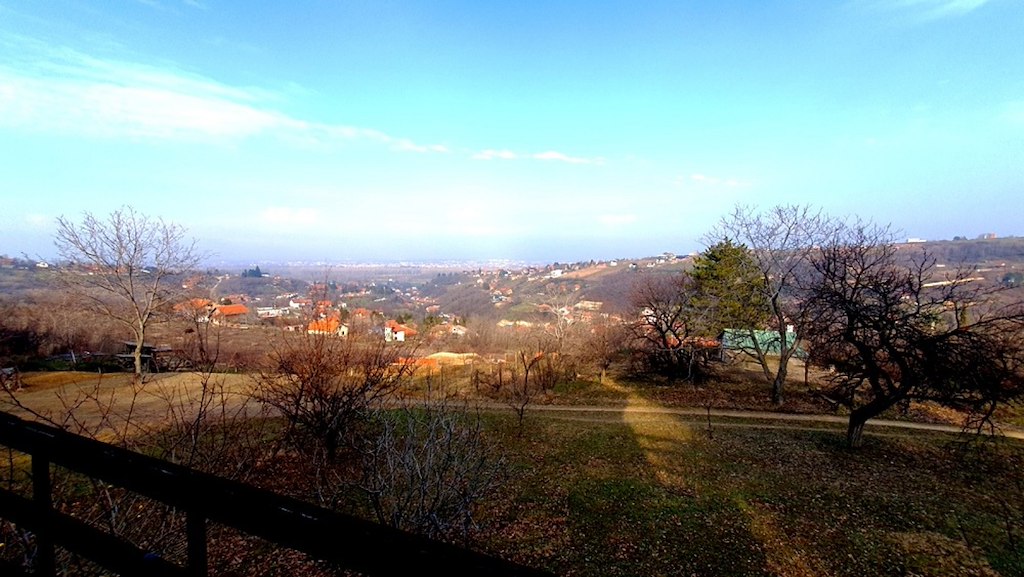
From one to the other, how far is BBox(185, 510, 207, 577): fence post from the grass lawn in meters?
8.03

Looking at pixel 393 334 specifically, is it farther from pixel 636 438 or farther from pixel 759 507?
pixel 759 507

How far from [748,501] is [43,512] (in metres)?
12.9

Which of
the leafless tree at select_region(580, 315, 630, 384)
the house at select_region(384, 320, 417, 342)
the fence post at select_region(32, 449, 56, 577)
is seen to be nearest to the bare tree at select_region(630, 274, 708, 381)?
the leafless tree at select_region(580, 315, 630, 384)

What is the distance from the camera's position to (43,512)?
1859 millimetres

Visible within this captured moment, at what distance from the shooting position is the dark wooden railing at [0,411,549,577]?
45.9 inches

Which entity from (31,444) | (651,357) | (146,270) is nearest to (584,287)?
(651,357)

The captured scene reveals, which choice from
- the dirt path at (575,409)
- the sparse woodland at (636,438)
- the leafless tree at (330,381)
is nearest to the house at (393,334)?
the sparse woodland at (636,438)

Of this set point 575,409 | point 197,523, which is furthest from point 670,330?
point 197,523

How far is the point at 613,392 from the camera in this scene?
82.8 feet

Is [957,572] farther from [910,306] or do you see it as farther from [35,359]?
[35,359]

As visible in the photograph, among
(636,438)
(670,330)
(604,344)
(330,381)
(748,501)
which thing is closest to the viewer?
(748,501)

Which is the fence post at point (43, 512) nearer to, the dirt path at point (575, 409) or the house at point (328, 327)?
the house at point (328, 327)

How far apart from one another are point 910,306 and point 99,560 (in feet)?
55.3

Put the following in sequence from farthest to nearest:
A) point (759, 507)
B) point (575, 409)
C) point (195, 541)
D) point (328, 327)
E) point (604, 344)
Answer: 1. point (604, 344)
2. point (575, 409)
3. point (328, 327)
4. point (759, 507)
5. point (195, 541)
